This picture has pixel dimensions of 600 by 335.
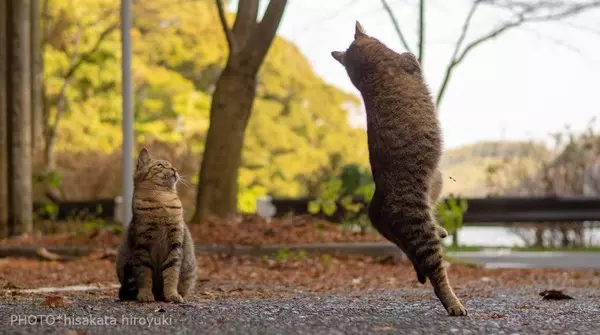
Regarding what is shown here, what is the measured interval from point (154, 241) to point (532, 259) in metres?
10.4

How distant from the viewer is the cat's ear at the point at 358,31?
248 inches

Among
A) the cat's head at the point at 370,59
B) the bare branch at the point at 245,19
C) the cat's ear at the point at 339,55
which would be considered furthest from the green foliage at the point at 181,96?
the cat's head at the point at 370,59

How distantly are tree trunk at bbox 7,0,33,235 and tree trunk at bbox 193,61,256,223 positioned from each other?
356 centimetres

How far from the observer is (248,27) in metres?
13.9

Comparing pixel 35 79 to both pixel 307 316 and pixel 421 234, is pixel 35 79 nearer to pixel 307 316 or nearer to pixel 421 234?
pixel 307 316

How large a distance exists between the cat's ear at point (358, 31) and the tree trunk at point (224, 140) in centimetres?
685

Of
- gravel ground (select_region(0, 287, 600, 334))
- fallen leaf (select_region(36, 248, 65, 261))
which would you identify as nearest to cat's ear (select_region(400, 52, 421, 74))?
gravel ground (select_region(0, 287, 600, 334))

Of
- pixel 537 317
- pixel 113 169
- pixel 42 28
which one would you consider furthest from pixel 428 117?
pixel 42 28

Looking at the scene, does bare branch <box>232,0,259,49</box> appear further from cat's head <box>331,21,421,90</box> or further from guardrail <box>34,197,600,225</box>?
cat's head <box>331,21,421,90</box>

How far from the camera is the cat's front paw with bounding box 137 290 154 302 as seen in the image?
21.6 feet

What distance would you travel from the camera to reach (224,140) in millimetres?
13094

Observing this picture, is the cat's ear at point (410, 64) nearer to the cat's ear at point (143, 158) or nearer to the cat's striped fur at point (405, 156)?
the cat's striped fur at point (405, 156)

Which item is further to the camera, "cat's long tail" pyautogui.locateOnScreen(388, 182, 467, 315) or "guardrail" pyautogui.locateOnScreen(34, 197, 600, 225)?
"guardrail" pyautogui.locateOnScreen(34, 197, 600, 225)

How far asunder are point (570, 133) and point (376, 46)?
14848 mm
